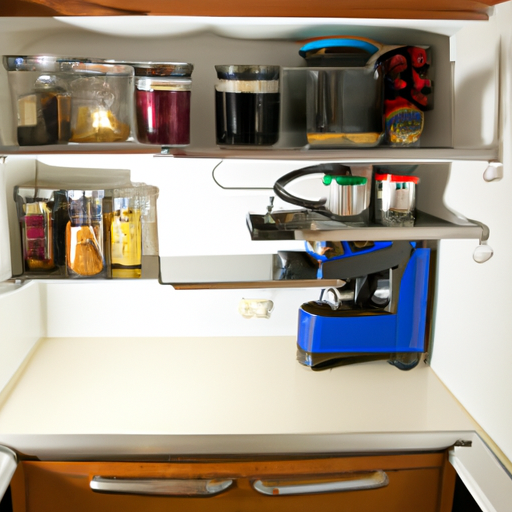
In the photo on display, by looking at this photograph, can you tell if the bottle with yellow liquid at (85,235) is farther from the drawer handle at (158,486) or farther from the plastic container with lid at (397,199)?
the plastic container with lid at (397,199)

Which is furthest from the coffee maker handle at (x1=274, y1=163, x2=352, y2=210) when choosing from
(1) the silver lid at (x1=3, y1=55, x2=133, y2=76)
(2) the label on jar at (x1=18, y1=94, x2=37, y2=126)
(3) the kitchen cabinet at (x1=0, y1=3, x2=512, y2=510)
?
(2) the label on jar at (x1=18, y1=94, x2=37, y2=126)

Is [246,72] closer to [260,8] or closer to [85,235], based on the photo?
[260,8]

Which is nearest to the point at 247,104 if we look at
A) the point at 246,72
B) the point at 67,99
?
the point at 246,72

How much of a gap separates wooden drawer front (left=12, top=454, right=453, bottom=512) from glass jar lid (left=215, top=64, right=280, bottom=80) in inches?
33.5

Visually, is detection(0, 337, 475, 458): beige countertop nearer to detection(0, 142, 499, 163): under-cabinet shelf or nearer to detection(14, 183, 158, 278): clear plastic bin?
detection(14, 183, 158, 278): clear plastic bin

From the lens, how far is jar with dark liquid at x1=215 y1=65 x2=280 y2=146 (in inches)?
50.8

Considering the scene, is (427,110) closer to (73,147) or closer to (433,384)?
(433,384)

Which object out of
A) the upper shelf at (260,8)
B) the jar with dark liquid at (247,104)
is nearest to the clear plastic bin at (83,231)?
the jar with dark liquid at (247,104)

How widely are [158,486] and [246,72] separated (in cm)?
92

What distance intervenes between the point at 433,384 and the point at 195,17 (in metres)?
1.06

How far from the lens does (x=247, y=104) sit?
1308mm

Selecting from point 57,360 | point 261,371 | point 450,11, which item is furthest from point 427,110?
point 57,360

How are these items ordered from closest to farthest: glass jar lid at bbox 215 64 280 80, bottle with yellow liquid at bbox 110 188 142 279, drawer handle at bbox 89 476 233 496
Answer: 1. drawer handle at bbox 89 476 233 496
2. glass jar lid at bbox 215 64 280 80
3. bottle with yellow liquid at bbox 110 188 142 279

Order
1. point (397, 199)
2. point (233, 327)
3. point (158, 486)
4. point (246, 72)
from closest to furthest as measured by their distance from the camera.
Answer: point (158, 486), point (246, 72), point (397, 199), point (233, 327)
